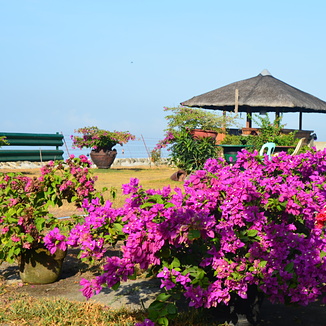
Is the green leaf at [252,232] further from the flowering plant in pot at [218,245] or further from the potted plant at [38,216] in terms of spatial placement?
the potted plant at [38,216]

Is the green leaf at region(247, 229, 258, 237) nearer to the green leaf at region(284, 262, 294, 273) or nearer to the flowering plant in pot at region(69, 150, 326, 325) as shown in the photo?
the flowering plant in pot at region(69, 150, 326, 325)

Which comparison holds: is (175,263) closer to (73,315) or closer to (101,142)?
(73,315)

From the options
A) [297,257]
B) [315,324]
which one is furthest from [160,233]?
[315,324]

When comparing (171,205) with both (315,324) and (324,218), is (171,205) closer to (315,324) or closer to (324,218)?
(324,218)

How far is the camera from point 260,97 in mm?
26641

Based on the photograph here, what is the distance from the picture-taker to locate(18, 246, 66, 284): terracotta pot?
550 cm

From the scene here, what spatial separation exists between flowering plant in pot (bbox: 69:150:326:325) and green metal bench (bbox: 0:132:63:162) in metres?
21.6

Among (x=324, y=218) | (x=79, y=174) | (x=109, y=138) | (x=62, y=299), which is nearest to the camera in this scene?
(x=324, y=218)

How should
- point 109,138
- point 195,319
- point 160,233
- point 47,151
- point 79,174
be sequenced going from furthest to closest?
point 47,151, point 109,138, point 79,174, point 195,319, point 160,233

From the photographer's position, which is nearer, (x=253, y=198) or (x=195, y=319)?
(x=253, y=198)

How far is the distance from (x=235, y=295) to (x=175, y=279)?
895 mm

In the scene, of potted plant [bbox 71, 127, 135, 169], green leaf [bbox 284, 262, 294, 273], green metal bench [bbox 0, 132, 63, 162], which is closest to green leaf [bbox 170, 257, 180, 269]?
green leaf [bbox 284, 262, 294, 273]

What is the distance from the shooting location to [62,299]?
4.95 meters

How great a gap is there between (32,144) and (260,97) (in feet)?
42.0
